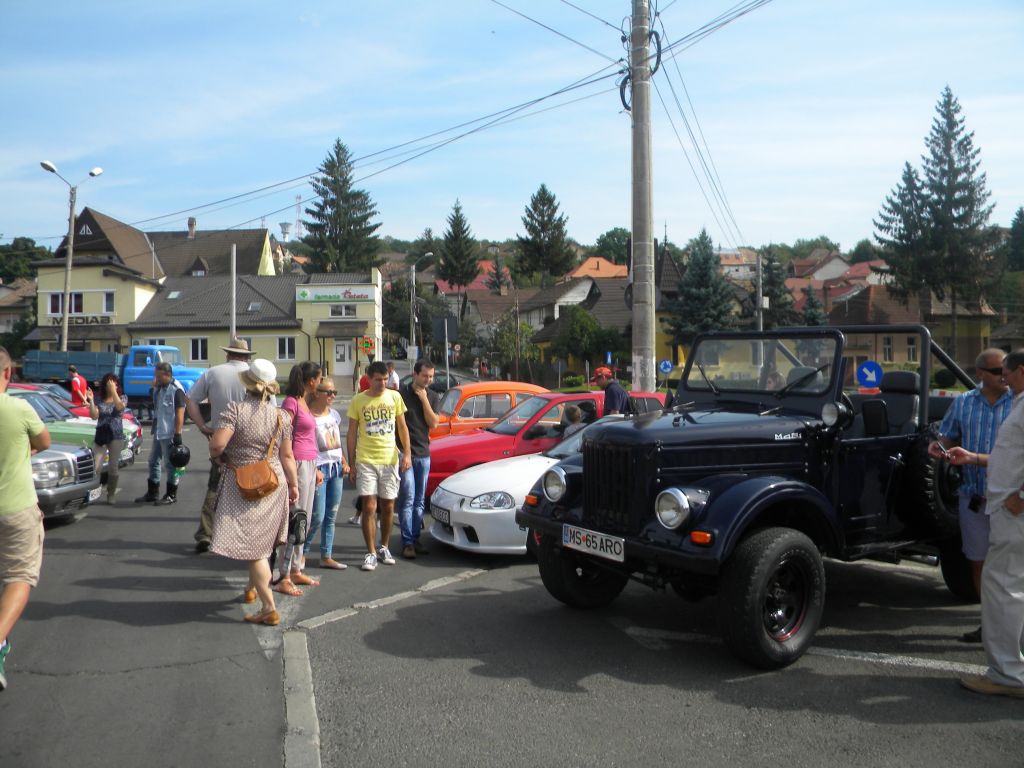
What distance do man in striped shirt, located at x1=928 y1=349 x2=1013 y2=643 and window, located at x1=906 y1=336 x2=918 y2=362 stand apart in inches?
30.0

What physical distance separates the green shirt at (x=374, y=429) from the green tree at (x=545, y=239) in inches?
3389

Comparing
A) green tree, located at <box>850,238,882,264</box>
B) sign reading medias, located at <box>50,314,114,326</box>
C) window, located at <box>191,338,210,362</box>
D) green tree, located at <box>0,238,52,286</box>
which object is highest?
green tree, located at <box>850,238,882,264</box>

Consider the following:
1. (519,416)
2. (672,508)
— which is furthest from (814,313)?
(672,508)

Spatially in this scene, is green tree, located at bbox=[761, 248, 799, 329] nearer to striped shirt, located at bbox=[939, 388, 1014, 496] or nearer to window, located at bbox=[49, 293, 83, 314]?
window, located at bbox=[49, 293, 83, 314]

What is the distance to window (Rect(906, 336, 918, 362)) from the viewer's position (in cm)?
630

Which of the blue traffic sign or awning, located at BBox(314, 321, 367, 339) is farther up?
awning, located at BBox(314, 321, 367, 339)

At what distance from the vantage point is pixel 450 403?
12617 mm

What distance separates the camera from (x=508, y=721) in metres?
4.21

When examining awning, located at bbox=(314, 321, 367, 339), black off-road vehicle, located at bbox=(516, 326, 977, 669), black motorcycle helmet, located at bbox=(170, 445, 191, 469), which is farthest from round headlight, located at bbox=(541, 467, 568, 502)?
awning, located at bbox=(314, 321, 367, 339)

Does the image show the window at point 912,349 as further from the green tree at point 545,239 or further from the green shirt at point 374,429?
the green tree at point 545,239

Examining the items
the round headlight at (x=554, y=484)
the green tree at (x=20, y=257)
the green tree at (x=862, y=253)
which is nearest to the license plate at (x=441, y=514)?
the round headlight at (x=554, y=484)

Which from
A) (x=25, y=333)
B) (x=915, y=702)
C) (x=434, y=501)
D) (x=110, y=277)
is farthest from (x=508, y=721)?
(x=25, y=333)

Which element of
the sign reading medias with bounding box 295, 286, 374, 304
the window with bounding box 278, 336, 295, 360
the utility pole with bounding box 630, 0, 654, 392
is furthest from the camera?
the sign reading medias with bounding box 295, 286, 374, 304

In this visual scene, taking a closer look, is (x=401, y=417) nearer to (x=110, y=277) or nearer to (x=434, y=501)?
(x=434, y=501)
